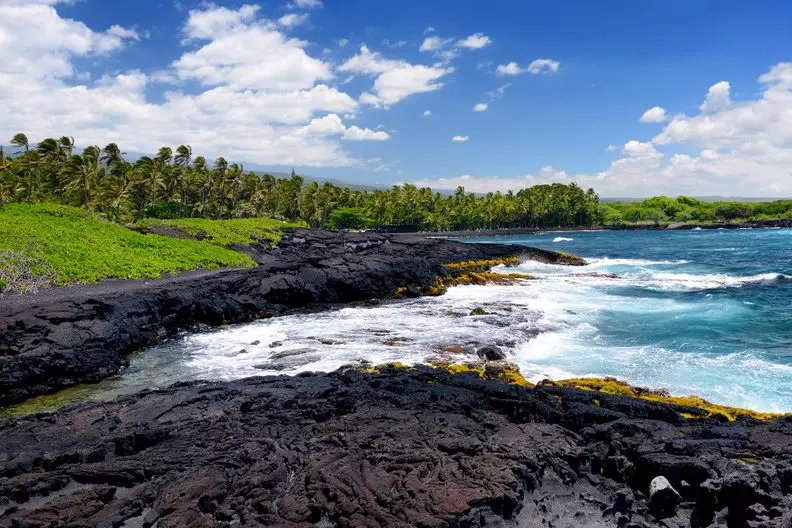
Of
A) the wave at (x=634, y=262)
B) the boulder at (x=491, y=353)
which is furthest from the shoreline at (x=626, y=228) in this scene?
the boulder at (x=491, y=353)

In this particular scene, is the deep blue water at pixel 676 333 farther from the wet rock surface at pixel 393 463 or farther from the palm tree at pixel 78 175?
the palm tree at pixel 78 175

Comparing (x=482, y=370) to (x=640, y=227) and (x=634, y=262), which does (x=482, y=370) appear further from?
(x=640, y=227)

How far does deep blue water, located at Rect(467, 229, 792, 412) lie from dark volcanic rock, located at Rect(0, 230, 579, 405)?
11767 millimetres

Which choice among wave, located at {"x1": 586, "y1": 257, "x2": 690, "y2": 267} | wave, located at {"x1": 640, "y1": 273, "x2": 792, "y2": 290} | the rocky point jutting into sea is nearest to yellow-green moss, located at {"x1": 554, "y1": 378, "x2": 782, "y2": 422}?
the rocky point jutting into sea

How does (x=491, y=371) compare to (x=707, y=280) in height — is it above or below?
below

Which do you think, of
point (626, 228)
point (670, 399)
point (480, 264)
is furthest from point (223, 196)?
point (626, 228)

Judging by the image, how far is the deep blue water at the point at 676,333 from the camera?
15.8 meters

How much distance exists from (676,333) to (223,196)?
63923 mm

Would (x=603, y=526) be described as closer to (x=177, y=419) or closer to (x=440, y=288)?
(x=177, y=419)

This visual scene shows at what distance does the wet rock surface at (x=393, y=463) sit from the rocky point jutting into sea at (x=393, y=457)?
0.10ft

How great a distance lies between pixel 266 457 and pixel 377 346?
11022 mm

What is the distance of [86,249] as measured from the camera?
28.2 meters

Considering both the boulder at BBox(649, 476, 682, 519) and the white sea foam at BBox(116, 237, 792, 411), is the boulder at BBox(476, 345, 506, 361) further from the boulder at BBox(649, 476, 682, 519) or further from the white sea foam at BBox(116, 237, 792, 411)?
the boulder at BBox(649, 476, 682, 519)

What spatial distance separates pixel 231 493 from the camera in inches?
311
